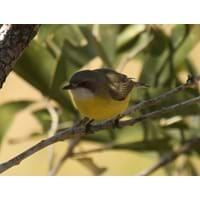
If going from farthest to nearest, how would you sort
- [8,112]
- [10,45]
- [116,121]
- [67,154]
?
1. [8,112]
2. [67,154]
3. [116,121]
4. [10,45]

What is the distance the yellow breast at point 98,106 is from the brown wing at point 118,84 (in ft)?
0.05

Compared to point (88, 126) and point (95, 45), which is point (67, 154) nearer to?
point (88, 126)

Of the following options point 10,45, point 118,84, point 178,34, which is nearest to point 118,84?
point 118,84

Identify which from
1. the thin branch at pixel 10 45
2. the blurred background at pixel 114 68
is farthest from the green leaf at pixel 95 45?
the thin branch at pixel 10 45

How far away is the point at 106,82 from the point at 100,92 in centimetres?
4

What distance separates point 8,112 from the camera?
5.73 ft

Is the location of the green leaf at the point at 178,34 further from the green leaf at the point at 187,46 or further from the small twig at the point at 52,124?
the small twig at the point at 52,124

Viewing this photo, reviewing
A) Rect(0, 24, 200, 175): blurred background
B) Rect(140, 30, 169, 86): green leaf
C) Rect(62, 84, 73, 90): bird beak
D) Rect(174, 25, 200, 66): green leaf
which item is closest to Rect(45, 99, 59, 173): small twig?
Rect(0, 24, 200, 175): blurred background

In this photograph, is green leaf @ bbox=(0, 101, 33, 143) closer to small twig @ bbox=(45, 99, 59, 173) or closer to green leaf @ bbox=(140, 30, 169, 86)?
small twig @ bbox=(45, 99, 59, 173)

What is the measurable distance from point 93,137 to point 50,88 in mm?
189

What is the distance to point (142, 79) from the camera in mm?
1730

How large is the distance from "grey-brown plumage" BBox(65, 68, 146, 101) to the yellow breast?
0.02 metres

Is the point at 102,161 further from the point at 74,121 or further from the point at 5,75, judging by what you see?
the point at 5,75
